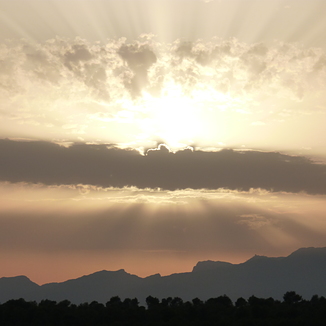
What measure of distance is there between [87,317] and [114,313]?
9.77 m

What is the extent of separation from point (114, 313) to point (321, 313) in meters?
70.1

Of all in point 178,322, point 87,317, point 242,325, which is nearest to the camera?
point 242,325

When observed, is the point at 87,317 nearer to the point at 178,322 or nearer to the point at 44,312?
the point at 44,312

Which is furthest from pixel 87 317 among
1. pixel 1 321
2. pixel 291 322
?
pixel 291 322

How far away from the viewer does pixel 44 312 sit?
579 ft

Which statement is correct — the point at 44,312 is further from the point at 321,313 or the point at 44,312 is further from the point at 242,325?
the point at 321,313

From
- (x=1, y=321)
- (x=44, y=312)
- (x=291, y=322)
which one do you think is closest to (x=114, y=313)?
(x=44, y=312)

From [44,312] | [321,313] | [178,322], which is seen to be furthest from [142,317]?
[321,313]

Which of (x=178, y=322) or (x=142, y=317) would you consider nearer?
(x=178, y=322)

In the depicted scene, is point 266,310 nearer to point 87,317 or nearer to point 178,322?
point 178,322

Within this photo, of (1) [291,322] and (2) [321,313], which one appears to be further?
(2) [321,313]

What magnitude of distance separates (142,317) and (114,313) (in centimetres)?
1003

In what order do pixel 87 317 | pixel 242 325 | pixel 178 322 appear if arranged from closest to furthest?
pixel 242 325 < pixel 178 322 < pixel 87 317

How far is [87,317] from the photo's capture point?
170 metres
